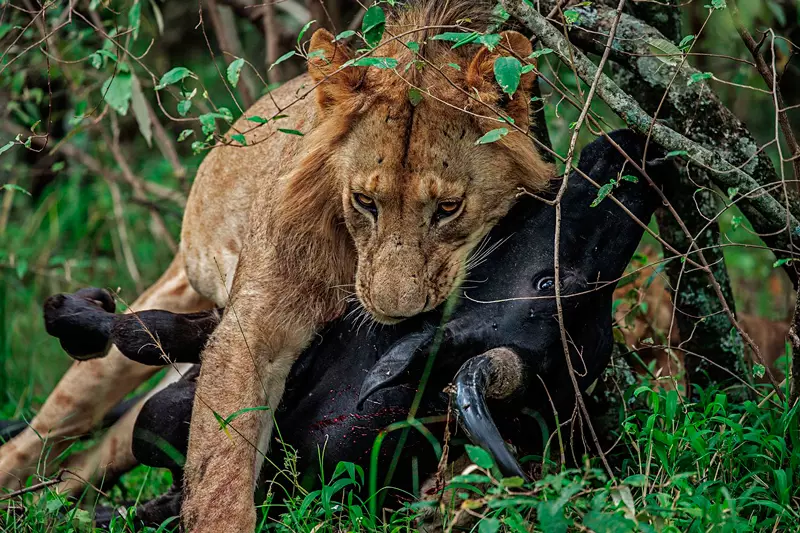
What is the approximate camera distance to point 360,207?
10.0ft

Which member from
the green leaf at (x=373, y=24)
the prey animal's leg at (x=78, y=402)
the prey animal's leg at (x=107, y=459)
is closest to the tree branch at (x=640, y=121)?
the green leaf at (x=373, y=24)

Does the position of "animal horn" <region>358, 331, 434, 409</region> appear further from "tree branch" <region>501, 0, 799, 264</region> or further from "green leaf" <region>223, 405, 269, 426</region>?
"tree branch" <region>501, 0, 799, 264</region>

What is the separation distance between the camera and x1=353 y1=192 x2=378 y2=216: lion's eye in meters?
3.00

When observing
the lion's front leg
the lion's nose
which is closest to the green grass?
the lion's front leg

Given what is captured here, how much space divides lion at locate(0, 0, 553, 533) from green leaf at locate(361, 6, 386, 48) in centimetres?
8

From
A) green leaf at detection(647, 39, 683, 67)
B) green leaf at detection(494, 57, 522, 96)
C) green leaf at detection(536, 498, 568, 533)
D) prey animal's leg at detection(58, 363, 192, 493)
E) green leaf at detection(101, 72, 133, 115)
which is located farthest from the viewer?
prey animal's leg at detection(58, 363, 192, 493)

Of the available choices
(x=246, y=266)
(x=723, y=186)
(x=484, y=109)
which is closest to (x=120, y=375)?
(x=246, y=266)

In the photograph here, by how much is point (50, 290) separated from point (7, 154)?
1.35 meters

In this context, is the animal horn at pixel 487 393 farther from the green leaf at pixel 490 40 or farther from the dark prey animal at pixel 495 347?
the green leaf at pixel 490 40

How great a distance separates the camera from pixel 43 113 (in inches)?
289

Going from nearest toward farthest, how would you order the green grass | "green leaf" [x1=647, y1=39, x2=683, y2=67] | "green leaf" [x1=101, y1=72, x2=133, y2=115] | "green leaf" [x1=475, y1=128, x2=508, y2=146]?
the green grass → "green leaf" [x1=475, y1=128, x2=508, y2=146] → "green leaf" [x1=647, y1=39, x2=683, y2=67] → "green leaf" [x1=101, y1=72, x2=133, y2=115]

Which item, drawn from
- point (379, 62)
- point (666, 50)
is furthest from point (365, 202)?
point (666, 50)

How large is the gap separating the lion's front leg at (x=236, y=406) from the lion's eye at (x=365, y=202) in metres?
0.50

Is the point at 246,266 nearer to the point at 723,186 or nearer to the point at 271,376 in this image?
the point at 271,376
